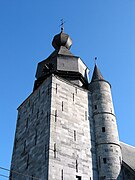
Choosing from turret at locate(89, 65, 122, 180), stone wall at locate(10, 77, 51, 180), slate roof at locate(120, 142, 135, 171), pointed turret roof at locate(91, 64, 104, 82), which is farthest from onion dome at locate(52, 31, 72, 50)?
slate roof at locate(120, 142, 135, 171)

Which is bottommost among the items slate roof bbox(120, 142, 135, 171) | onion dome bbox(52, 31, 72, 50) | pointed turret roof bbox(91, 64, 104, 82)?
slate roof bbox(120, 142, 135, 171)

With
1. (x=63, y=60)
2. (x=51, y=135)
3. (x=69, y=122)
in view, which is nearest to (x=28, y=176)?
(x=51, y=135)

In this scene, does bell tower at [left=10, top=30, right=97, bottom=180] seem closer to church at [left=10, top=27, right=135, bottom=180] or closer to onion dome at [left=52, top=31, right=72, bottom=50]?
church at [left=10, top=27, right=135, bottom=180]

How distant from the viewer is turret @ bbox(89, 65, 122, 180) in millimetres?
14672

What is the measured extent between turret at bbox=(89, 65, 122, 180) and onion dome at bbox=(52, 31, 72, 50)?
168 inches

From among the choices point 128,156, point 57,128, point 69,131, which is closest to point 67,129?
point 69,131

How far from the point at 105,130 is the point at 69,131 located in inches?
90.2

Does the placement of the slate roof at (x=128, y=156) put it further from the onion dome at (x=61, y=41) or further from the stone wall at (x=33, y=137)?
the onion dome at (x=61, y=41)

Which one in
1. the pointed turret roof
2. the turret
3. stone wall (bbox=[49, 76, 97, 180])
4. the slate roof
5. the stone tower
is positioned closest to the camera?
stone wall (bbox=[49, 76, 97, 180])

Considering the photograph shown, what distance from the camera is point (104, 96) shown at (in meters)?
18.1

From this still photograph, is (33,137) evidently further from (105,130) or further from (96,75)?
(96,75)

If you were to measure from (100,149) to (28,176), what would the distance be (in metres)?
4.19

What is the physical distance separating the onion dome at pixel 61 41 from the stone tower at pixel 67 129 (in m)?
2.50

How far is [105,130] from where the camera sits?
16250 millimetres
